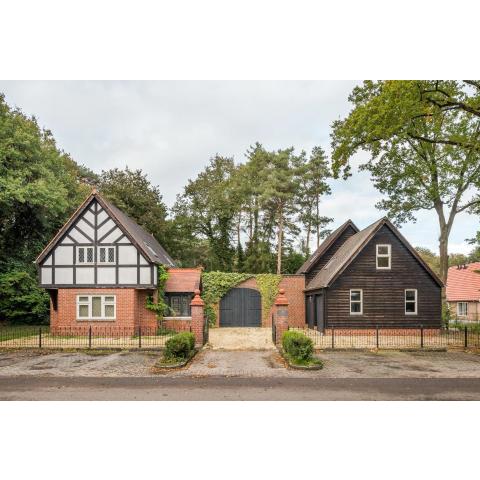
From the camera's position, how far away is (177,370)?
14047 mm

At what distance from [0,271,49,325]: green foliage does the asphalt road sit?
20.2 metres

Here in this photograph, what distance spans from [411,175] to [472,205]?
5.17 meters

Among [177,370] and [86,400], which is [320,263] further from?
[86,400]

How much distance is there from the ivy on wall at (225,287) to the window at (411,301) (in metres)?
9.90

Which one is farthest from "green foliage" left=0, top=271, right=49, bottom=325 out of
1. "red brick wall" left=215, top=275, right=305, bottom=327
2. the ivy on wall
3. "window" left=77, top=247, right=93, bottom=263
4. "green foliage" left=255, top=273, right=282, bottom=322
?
"green foliage" left=255, top=273, right=282, bottom=322

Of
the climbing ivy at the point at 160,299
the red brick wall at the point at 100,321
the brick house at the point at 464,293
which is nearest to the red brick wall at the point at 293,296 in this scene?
the climbing ivy at the point at 160,299

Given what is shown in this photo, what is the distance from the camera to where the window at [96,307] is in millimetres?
24922

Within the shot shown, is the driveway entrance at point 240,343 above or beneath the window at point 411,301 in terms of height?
beneath

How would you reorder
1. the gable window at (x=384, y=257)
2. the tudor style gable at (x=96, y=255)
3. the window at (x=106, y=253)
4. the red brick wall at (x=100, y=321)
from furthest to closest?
1. the gable window at (x=384, y=257)
2. the window at (x=106, y=253)
3. the tudor style gable at (x=96, y=255)
4. the red brick wall at (x=100, y=321)

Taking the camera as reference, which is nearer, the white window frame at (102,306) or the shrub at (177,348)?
the shrub at (177,348)

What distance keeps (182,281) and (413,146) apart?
59.7 ft

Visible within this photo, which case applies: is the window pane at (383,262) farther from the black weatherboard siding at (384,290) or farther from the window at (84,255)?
the window at (84,255)

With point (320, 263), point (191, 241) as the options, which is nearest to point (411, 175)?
point (320, 263)

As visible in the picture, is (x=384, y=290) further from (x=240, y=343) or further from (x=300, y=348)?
(x=300, y=348)
